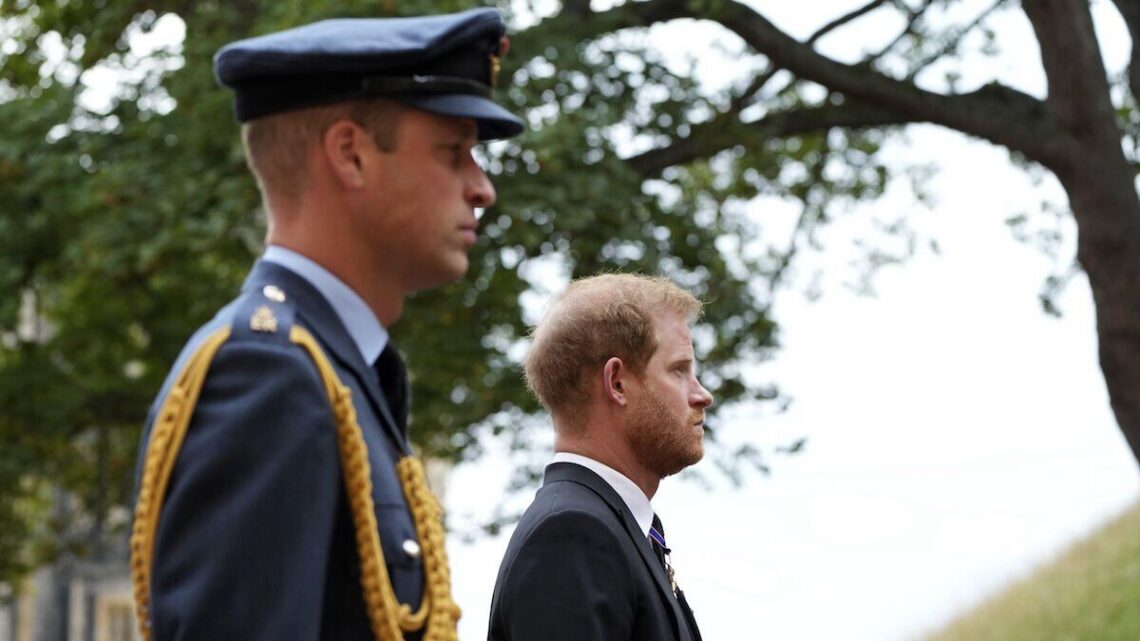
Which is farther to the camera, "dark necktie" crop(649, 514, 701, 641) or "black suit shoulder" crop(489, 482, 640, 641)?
"dark necktie" crop(649, 514, 701, 641)

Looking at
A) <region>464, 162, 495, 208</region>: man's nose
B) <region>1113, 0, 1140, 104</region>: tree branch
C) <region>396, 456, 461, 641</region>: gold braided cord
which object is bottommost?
<region>1113, 0, 1140, 104</region>: tree branch

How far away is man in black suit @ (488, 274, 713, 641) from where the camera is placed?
3.60 meters

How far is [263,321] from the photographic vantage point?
2.29 m

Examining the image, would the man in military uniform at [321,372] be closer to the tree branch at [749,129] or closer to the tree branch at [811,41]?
the tree branch at [749,129]

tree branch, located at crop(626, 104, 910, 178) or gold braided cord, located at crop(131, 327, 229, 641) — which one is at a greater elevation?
gold braided cord, located at crop(131, 327, 229, 641)

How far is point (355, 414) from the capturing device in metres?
2.30

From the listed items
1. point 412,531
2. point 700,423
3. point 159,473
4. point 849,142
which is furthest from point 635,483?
point 849,142

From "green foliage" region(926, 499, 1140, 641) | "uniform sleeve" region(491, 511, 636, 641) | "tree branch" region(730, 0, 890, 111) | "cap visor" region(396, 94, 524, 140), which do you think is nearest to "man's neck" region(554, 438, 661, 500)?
"uniform sleeve" region(491, 511, 636, 641)

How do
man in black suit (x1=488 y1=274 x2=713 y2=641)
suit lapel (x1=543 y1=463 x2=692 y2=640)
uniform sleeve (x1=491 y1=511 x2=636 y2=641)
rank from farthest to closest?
suit lapel (x1=543 y1=463 x2=692 y2=640) < man in black suit (x1=488 y1=274 x2=713 y2=641) < uniform sleeve (x1=491 y1=511 x2=636 y2=641)

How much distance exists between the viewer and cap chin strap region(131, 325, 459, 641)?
2.19 metres

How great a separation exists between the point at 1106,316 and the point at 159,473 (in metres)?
9.76

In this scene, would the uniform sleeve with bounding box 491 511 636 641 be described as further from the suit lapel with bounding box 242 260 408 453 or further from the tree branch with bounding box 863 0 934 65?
the tree branch with bounding box 863 0 934 65

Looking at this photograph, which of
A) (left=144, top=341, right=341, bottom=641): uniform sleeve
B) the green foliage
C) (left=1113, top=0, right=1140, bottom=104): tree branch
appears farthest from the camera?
the green foliage

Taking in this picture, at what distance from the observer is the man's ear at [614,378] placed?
12.8ft
